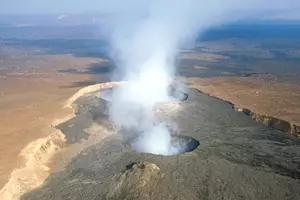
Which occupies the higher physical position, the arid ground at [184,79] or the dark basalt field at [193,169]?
the dark basalt field at [193,169]

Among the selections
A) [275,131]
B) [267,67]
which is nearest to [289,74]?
[267,67]

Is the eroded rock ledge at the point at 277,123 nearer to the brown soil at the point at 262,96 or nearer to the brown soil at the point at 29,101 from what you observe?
the brown soil at the point at 262,96

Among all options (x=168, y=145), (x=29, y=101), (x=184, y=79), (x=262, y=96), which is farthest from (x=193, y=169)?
(x=184, y=79)

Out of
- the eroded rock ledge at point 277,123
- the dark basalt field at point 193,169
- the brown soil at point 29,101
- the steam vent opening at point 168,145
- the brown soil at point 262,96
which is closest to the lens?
→ the dark basalt field at point 193,169

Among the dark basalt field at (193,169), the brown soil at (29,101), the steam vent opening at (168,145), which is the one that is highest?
the dark basalt field at (193,169)

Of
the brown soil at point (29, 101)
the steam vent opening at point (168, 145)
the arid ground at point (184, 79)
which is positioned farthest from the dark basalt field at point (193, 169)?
the brown soil at point (29, 101)

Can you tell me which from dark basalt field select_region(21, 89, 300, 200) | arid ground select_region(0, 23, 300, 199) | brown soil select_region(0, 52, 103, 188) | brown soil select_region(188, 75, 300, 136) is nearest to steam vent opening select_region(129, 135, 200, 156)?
dark basalt field select_region(21, 89, 300, 200)
